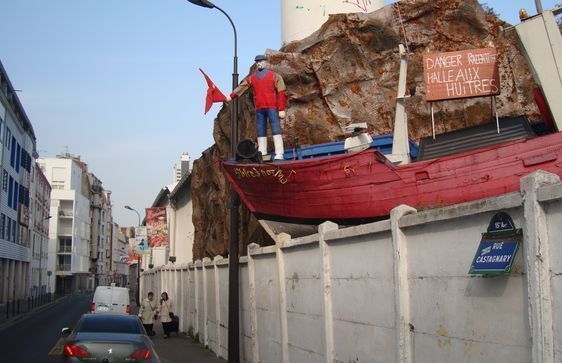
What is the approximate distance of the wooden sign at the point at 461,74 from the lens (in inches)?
450

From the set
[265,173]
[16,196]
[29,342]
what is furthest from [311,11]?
[16,196]

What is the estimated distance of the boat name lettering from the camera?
1198 centimetres

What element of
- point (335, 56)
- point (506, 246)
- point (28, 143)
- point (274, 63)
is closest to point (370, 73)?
point (335, 56)

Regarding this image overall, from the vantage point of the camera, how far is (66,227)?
102m

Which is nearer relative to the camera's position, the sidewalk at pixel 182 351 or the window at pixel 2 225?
the sidewalk at pixel 182 351

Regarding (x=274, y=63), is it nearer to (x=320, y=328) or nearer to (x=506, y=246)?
(x=320, y=328)

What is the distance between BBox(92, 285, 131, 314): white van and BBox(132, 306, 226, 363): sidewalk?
307 centimetres

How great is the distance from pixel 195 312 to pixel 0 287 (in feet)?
120

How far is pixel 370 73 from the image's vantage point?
20.3 metres

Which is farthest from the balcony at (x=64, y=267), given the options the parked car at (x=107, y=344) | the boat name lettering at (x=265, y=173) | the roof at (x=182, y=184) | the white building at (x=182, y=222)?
the parked car at (x=107, y=344)

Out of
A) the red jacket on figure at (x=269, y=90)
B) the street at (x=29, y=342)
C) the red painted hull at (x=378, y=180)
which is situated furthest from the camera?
the street at (x=29, y=342)

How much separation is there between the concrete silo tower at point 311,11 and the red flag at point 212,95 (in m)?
10.1

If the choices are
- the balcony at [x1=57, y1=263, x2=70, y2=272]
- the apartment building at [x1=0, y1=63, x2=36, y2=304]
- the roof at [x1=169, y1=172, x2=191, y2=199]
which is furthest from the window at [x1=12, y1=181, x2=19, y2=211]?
the balcony at [x1=57, y1=263, x2=70, y2=272]

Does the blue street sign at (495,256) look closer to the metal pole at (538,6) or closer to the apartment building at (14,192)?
the metal pole at (538,6)
